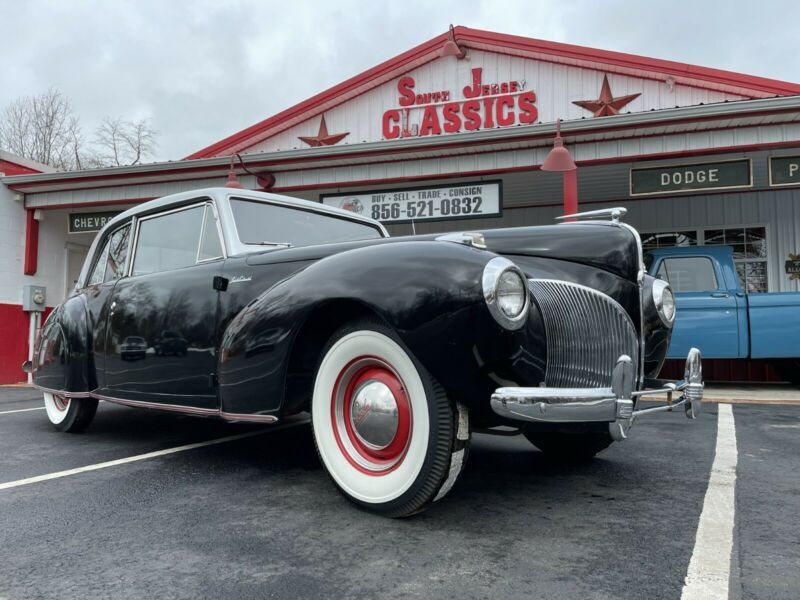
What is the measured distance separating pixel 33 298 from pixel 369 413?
10140mm

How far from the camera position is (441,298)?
2.07m

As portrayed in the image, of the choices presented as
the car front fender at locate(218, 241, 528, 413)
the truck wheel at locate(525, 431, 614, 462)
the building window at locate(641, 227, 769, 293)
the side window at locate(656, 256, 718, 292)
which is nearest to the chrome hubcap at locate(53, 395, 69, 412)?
the car front fender at locate(218, 241, 528, 413)

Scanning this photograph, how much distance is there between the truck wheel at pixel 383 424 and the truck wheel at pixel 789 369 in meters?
7.34

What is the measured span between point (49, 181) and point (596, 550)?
1080 cm

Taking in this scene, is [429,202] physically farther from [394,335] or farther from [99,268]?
[394,335]

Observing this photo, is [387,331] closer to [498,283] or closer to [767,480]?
[498,283]

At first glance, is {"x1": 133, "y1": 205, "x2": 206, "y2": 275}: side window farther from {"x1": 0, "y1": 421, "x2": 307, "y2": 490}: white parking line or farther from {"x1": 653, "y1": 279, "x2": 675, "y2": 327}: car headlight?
{"x1": 653, "y1": 279, "x2": 675, "y2": 327}: car headlight

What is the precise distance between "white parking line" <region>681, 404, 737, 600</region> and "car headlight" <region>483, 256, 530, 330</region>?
888 millimetres

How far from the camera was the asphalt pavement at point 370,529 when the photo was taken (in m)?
1.67

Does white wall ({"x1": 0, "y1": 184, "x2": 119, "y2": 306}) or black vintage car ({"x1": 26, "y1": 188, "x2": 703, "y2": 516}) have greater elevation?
white wall ({"x1": 0, "y1": 184, "x2": 119, "y2": 306})

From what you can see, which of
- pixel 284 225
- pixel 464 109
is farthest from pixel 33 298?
pixel 284 225

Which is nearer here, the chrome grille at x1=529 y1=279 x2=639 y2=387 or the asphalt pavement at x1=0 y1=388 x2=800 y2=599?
the asphalt pavement at x1=0 y1=388 x2=800 y2=599

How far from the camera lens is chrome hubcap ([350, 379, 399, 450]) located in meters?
2.23

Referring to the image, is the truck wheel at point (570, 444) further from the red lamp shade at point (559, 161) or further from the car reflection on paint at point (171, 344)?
the red lamp shade at point (559, 161)
